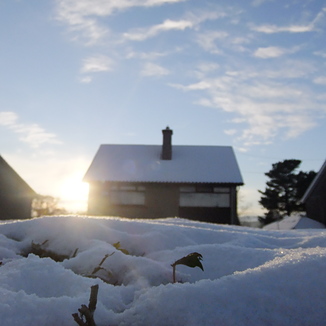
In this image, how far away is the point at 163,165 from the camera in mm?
20453

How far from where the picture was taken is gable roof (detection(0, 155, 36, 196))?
55.9ft

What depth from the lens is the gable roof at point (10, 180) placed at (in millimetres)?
17047

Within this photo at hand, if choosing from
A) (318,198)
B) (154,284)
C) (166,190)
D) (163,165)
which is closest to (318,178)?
(318,198)

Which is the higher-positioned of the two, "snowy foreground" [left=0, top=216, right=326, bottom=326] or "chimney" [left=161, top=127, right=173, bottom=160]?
"chimney" [left=161, top=127, right=173, bottom=160]

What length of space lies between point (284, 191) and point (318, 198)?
13.4 metres

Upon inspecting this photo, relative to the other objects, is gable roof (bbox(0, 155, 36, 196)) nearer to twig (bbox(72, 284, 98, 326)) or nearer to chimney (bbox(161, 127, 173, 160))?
chimney (bbox(161, 127, 173, 160))

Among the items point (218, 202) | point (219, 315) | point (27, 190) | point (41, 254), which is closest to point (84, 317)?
point (219, 315)

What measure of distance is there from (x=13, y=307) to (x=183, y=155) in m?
20.7

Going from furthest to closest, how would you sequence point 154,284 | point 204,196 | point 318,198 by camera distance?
point 318,198
point 204,196
point 154,284

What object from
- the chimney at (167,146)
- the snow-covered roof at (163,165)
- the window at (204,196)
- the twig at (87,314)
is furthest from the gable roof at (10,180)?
the twig at (87,314)

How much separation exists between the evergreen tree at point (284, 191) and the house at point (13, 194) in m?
21.8

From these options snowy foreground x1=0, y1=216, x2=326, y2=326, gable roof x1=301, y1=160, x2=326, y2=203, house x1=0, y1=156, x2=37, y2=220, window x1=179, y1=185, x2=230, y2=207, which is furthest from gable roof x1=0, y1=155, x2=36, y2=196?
snowy foreground x1=0, y1=216, x2=326, y2=326

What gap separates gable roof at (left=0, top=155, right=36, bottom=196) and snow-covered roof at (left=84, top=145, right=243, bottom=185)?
11.1ft

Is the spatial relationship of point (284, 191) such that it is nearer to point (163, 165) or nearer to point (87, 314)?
point (163, 165)
